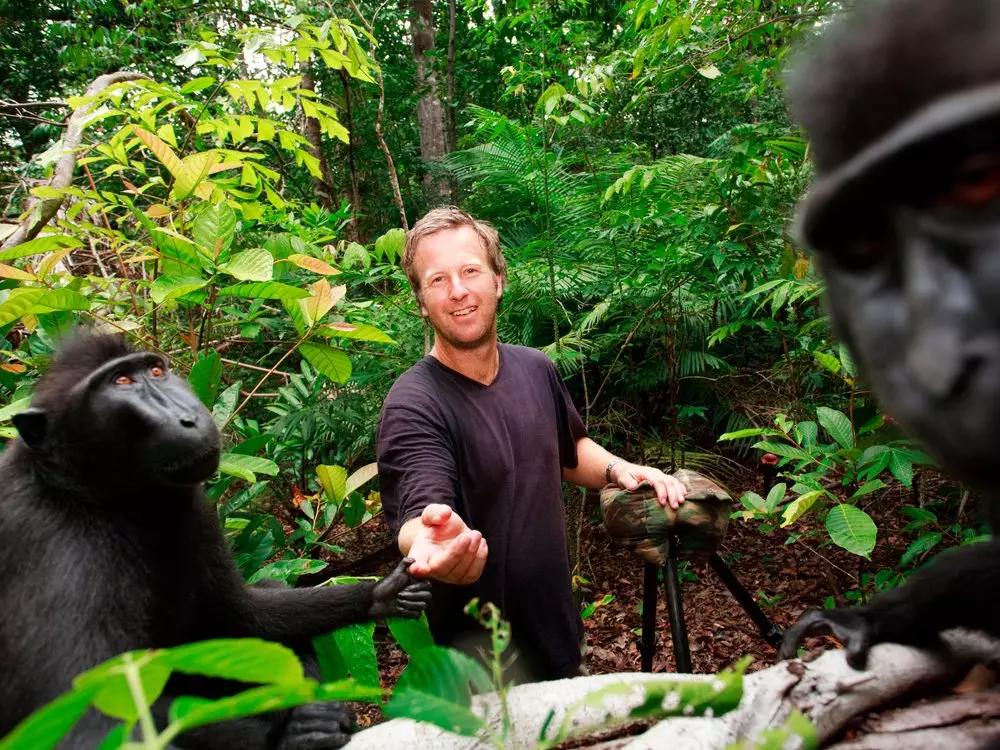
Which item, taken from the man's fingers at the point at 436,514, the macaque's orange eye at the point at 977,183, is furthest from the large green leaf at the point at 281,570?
the macaque's orange eye at the point at 977,183

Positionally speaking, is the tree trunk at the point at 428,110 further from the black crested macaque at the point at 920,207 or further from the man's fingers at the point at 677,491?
the black crested macaque at the point at 920,207

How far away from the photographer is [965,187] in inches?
30.4

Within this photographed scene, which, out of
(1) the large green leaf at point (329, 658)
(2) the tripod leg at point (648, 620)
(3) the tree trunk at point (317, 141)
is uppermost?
(3) the tree trunk at point (317, 141)

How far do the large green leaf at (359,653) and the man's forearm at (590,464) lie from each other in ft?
4.03

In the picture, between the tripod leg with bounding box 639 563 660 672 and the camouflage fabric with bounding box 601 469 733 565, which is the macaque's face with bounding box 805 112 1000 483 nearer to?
the camouflage fabric with bounding box 601 469 733 565

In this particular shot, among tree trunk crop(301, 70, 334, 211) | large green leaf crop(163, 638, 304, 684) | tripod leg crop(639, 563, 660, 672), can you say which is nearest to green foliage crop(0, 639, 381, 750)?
large green leaf crop(163, 638, 304, 684)

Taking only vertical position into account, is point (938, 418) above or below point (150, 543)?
above

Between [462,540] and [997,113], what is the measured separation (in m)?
1.37

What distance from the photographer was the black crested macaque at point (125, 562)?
162cm

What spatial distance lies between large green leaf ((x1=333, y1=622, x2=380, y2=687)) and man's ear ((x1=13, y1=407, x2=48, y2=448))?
103 centimetres

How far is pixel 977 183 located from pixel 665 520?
1.67m

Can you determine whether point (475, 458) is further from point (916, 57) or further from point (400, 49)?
point (400, 49)

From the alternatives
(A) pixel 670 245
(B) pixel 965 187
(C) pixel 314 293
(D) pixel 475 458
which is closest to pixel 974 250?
(B) pixel 965 187

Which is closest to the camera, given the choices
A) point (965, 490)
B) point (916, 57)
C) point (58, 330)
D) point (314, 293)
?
point (916, 57)
